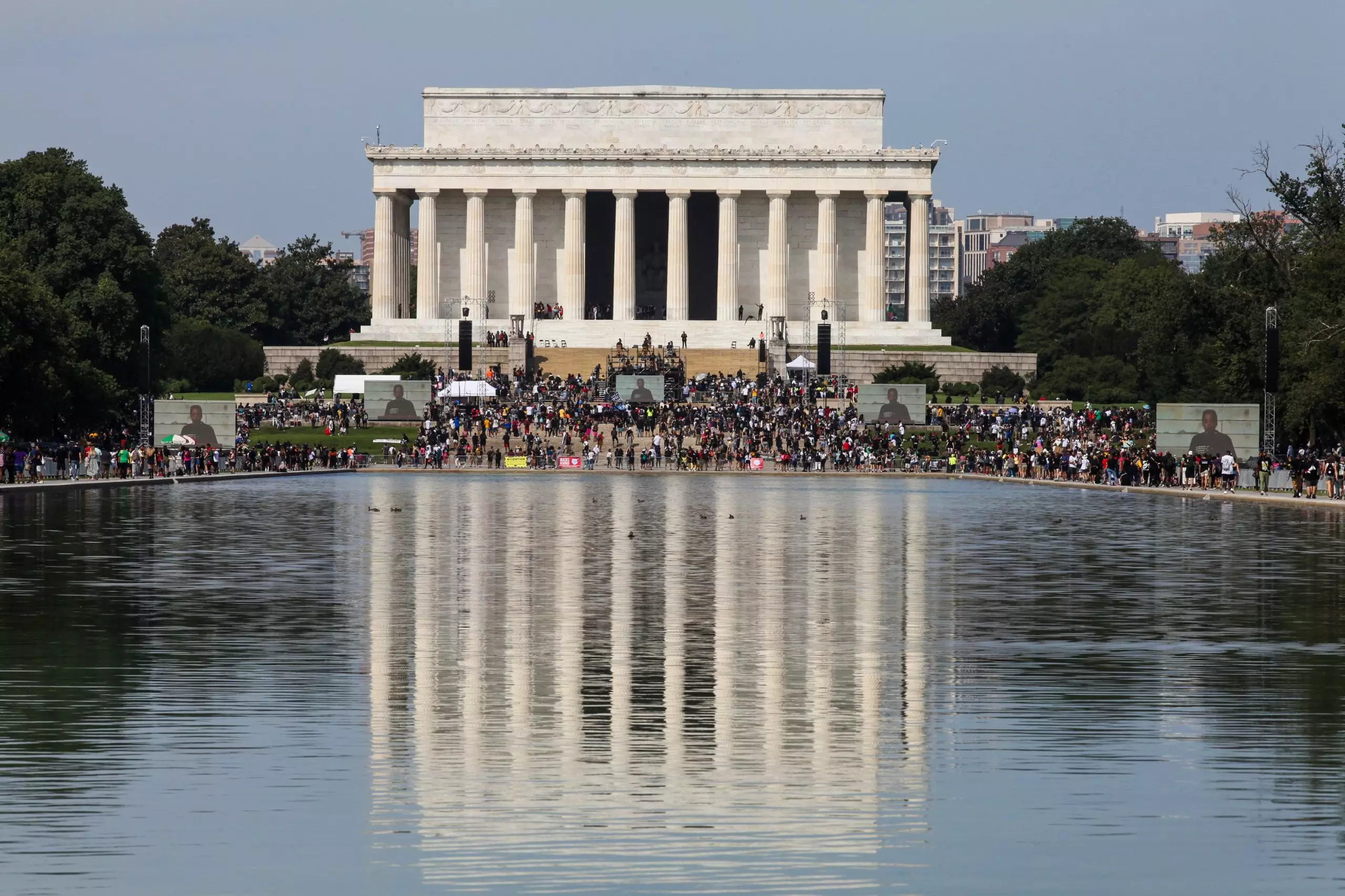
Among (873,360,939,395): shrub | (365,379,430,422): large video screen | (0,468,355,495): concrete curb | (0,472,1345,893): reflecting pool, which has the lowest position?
(0,472,1345,893): reflecting pool

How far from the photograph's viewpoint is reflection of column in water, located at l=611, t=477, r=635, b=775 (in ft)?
57.6

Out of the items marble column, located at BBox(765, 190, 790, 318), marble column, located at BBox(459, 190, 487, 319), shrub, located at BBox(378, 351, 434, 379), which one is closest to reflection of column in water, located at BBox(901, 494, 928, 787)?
shrub, located at BBox(378, 351, 434, 379)

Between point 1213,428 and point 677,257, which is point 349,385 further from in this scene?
point 1213,428

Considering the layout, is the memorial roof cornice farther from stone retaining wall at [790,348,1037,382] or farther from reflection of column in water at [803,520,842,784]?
reflection of column in water at [803,520,842,784]

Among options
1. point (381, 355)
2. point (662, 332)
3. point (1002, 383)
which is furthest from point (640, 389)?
point (662, 332)

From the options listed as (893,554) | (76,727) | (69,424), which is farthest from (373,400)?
(76,727)

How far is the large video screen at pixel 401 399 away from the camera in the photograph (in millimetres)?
87500

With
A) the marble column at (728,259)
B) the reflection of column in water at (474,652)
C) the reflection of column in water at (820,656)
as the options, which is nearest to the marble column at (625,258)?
the marble column at (728,259)

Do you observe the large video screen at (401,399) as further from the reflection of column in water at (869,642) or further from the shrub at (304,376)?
the reflection of column in water at (869,642)

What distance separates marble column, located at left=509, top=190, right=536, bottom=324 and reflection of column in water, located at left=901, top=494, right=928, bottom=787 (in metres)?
79.0

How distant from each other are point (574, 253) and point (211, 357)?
70.8ft

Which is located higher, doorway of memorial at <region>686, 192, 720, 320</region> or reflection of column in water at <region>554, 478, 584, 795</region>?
doorway of memorial at <region>686, 192, 720, 320</region>

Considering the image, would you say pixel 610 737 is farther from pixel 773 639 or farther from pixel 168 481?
pixel 168 481

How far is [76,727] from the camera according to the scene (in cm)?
1867
